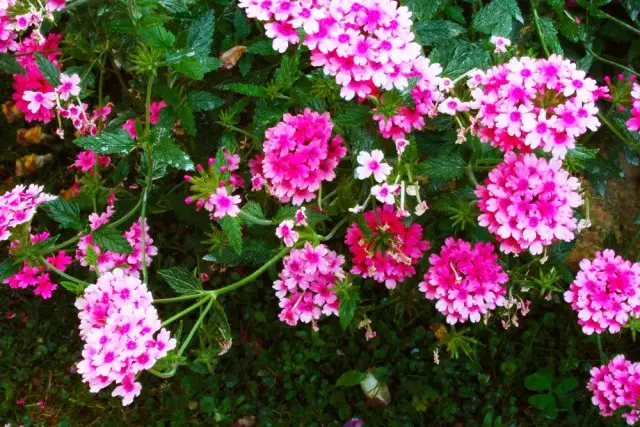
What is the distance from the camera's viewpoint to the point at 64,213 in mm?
1792

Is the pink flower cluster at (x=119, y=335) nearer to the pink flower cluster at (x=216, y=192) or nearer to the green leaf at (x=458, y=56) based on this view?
the pink flower cluster at (x=216, y=192)

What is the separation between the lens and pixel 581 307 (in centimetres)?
177

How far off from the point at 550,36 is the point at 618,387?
1010 millimetres

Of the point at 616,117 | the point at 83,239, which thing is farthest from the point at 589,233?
the point at 83,239

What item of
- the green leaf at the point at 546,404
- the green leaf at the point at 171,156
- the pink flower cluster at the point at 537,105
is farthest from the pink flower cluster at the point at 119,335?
the green leaf at the point at 546,404

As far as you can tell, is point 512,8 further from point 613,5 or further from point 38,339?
point 38,339

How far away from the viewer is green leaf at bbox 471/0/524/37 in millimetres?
1948

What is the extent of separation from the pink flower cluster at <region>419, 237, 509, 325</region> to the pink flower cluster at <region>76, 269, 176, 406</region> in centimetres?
71

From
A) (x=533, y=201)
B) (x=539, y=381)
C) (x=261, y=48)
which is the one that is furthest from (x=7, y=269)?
(x=539, y=381)

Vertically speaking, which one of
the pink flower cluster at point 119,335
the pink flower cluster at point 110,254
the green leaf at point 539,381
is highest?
the pink flower cluster at point 119,335

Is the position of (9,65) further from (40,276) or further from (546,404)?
(546,404)

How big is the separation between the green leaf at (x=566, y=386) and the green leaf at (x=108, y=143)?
1.49 m

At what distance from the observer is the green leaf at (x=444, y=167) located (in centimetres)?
163

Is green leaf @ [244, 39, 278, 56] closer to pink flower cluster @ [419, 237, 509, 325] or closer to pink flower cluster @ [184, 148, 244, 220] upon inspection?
pink flower cluster @ [184, 148, 244, 220]
